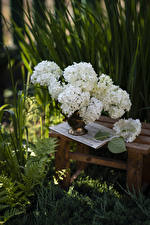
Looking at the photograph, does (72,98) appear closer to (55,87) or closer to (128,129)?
(55,87)

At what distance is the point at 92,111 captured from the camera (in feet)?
4.86

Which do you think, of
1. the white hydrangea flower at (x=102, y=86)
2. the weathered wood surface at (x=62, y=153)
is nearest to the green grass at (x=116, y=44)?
the white hydrangea flower at (x=102, y=86)

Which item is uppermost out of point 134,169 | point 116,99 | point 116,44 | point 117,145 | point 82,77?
point 116,44

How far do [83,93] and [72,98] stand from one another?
2.6 inches

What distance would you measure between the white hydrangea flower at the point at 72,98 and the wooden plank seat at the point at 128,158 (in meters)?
0.27

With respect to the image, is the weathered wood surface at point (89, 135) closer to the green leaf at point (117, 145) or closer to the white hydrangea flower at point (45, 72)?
the green leaf at point (117, 145)

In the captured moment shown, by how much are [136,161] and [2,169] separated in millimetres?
791

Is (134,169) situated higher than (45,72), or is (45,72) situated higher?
(45,72)

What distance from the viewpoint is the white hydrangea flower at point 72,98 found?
4.73ft

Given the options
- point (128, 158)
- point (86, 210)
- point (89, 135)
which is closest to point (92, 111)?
point (89, 135)

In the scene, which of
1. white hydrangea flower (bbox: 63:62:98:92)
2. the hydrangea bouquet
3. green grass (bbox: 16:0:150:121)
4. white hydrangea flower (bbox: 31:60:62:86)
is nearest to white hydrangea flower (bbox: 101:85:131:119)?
the hydrangea bouquet

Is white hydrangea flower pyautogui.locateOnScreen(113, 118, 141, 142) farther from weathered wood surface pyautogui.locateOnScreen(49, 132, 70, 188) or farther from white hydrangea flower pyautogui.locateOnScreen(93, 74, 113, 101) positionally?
weathered wood surface pyautogui.locateOnScreen(49, 132, 70, 188)

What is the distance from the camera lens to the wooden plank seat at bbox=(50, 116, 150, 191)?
4.99 ft

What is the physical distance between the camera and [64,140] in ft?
5.52
